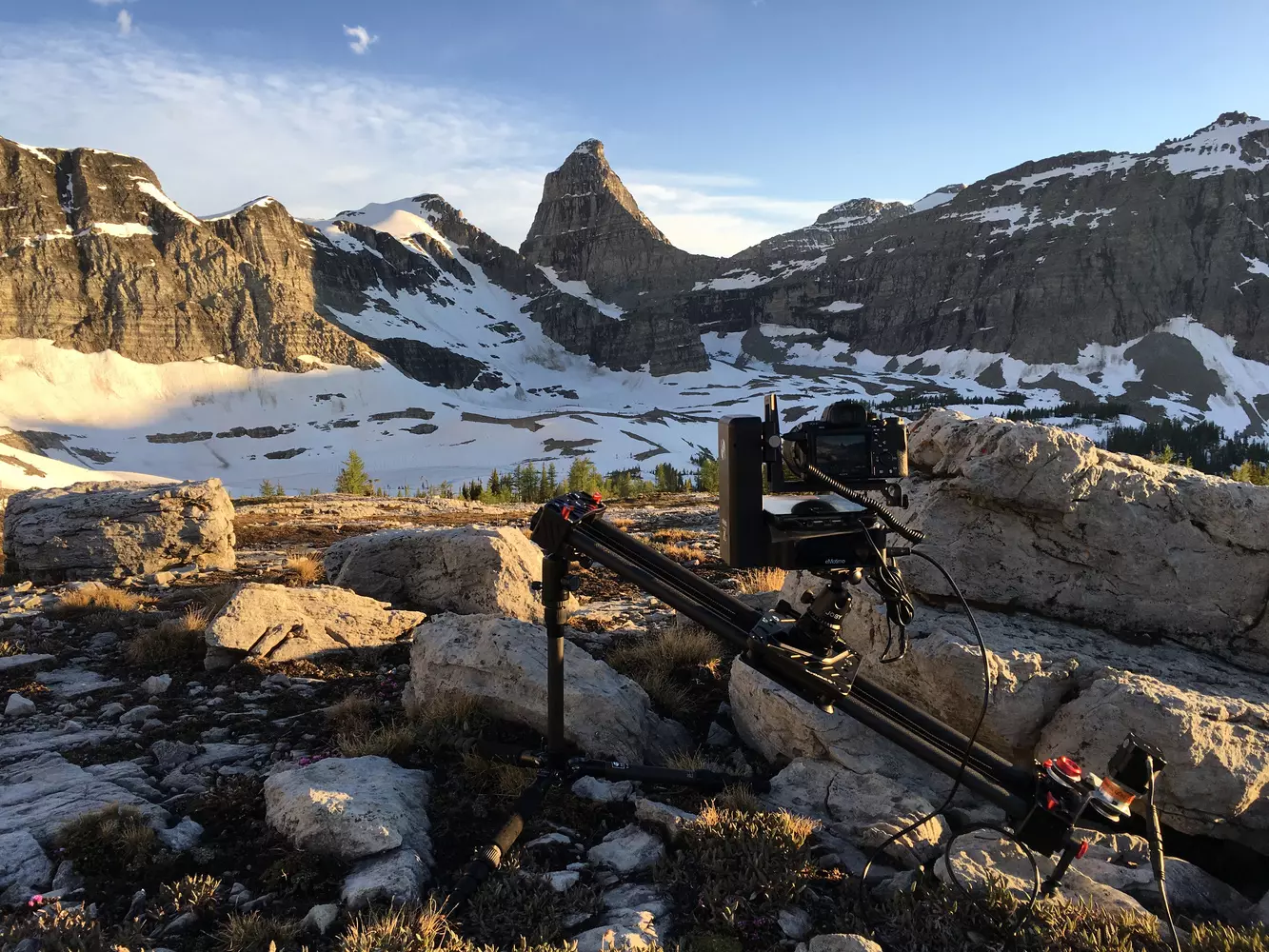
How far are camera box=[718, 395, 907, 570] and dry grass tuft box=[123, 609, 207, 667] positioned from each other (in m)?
5.81

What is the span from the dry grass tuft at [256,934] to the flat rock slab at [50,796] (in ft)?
3.84

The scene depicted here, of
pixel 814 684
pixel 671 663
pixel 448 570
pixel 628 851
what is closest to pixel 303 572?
pixel 448 570

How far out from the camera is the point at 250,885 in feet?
10.8

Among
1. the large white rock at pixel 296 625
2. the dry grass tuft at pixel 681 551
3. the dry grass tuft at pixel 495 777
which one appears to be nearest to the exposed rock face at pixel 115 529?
the large white rock at pixel 296 625

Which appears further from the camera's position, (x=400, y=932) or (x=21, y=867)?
(x=21, y=867)

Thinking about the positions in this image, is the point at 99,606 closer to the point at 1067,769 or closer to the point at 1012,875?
the point at 1012,875

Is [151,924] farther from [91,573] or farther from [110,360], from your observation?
[110,360]

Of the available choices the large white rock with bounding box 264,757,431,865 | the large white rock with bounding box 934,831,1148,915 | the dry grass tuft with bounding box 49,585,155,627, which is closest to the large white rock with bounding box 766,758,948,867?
the large white rock with bounding box 934,831,1148,915

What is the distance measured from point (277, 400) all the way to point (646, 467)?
80.3m

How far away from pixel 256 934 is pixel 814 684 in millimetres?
2713

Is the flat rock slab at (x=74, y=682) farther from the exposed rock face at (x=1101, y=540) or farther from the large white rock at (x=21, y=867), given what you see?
the exposed rock face at (x=1101, y=540)

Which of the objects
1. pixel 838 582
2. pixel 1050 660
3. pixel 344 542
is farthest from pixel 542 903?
pixel 344 542

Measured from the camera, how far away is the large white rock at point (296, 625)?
19.9ft

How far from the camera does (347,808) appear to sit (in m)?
3.53
